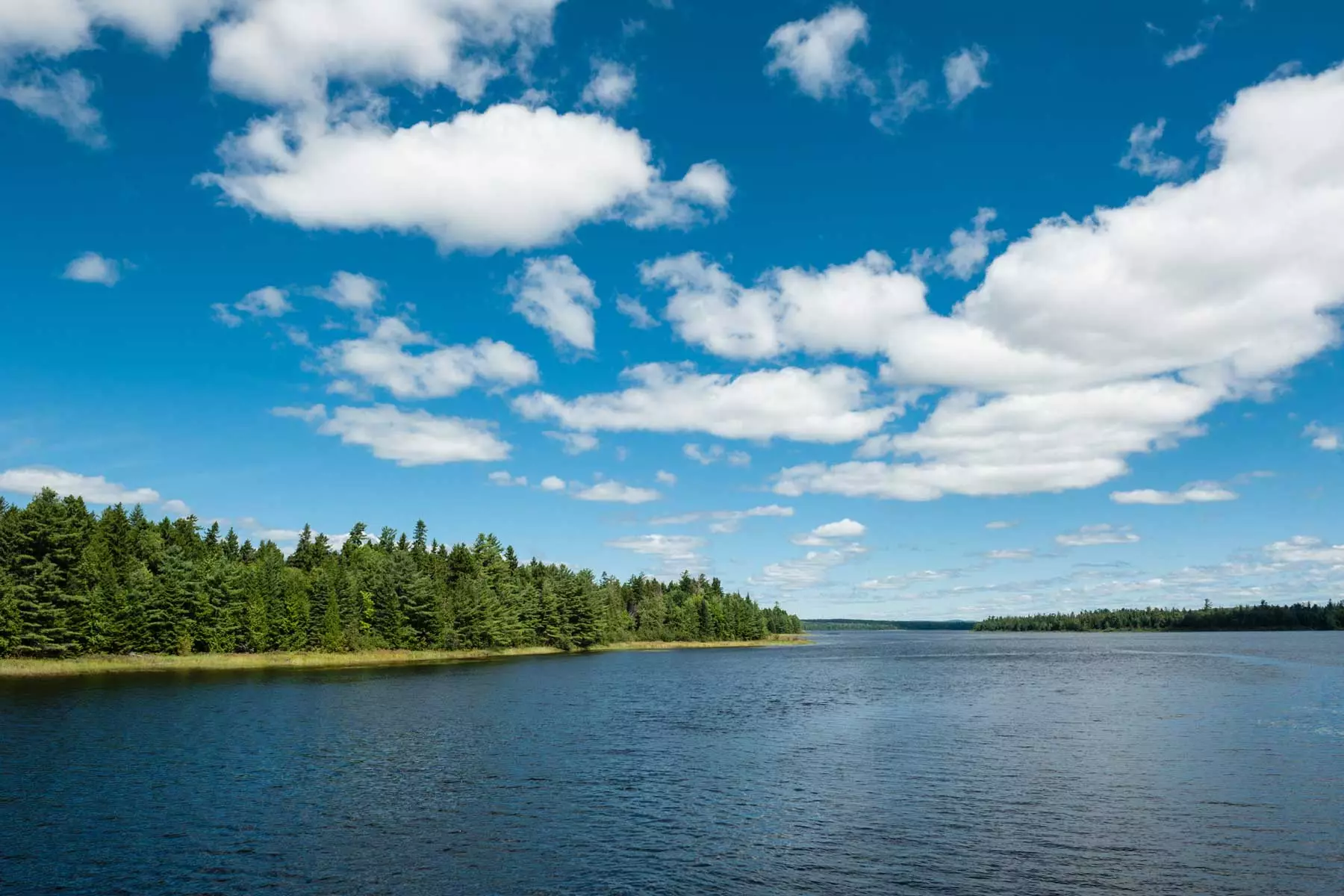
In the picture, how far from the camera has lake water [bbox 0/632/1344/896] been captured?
34.0 meters

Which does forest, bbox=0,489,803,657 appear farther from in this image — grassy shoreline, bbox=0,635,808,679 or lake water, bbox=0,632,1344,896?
lake water, bbox=0,632,1344,896

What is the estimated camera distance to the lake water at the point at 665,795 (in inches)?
1337

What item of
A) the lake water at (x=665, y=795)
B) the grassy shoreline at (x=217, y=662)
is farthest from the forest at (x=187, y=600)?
the lake water at (x=665, y=795)

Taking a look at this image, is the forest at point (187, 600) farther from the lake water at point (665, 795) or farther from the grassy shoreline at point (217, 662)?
the lake water at point (665, 795)

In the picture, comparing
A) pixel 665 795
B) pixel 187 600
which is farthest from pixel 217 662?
pixel 665 795

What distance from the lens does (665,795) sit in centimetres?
4816

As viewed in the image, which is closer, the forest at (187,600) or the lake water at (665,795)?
the lake water at (665,795)

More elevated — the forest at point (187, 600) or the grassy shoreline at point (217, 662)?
the forest at point (187, 600)

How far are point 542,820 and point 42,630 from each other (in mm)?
115988

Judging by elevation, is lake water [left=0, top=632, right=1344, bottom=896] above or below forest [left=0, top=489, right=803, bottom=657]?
below

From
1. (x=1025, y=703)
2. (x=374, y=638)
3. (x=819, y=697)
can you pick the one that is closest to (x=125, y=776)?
(x=819, y=697)

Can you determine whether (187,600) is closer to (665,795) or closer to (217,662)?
(217,662)

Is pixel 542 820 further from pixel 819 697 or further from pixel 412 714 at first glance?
pixel 819 697

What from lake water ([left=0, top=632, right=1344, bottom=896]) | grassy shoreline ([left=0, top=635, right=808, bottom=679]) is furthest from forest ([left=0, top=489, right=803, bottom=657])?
lake water ([left=0, top=632, right=1344, bottom=896])
